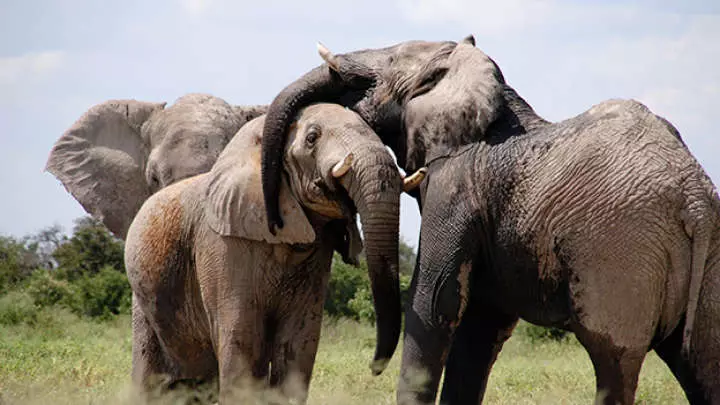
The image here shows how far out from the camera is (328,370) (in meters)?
9.16

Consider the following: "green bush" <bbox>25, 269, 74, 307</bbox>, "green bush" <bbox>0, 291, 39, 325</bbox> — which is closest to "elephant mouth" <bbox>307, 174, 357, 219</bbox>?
"green bush" <bbox>0, 291, 39, 325</bbox>

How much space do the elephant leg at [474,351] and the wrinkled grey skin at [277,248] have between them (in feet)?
2.31

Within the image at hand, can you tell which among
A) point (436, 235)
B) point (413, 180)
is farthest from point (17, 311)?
point (436, 235)

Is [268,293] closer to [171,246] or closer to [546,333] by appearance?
[171,246]

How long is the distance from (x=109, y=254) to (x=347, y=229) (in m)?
11.5

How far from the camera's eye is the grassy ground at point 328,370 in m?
6.89

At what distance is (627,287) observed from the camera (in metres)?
5.11

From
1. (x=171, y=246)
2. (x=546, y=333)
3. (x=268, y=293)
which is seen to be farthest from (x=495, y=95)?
(x=546, y=333)

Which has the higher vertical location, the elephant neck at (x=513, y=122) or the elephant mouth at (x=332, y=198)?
the elephant neck at (x=513, y=122)

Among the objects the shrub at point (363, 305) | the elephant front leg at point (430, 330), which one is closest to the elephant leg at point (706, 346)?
the elephant front leg at point (430, 330)

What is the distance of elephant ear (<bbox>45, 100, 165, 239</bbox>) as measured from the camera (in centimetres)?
974

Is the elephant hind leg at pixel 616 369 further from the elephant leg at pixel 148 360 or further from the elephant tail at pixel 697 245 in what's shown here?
the elephant leg at pixel 148 360

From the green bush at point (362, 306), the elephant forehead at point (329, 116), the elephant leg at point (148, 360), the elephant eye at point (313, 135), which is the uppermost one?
the elephant forehead at point (329, 116)

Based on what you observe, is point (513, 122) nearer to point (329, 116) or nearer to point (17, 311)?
point (329, 116)
